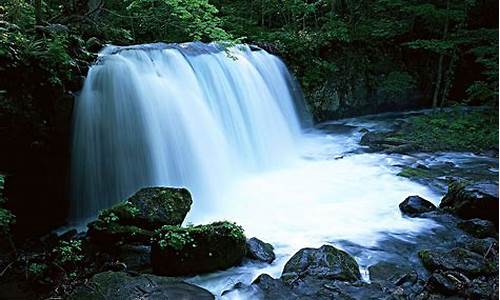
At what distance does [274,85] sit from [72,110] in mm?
6353

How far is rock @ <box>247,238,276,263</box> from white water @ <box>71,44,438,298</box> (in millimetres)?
117

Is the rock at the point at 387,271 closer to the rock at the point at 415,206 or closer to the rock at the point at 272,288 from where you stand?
the rock at the point at 272,288


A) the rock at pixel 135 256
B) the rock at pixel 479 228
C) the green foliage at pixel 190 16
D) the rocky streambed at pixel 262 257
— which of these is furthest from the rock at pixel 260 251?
the green foliage at pixel 190 16

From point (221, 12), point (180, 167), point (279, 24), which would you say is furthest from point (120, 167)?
point (279, 24)

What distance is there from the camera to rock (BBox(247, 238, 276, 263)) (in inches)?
204

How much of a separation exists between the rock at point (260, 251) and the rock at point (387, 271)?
1165mm

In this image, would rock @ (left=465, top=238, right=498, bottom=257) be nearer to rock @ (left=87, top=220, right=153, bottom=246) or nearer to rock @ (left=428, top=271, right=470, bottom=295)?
rock @ (left=428, top=271, right=470, bottom=295)

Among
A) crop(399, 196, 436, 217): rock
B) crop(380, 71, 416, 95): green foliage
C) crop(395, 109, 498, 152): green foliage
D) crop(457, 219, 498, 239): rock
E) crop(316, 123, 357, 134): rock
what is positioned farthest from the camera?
crop(380, 71, 416, 95): green foliage

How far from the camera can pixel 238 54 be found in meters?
11.5

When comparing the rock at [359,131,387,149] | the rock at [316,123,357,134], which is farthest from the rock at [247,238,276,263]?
the rock at [316,123,357,134]

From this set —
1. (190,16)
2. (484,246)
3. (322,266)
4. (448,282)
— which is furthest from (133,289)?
(190,16)

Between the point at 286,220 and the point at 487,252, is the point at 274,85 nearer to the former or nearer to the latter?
the point at 286,220

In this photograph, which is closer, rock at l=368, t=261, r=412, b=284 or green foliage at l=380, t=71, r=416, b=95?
rock at l=368, t=261, r=412, b=284

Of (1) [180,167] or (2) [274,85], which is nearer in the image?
(1) [180,167]
